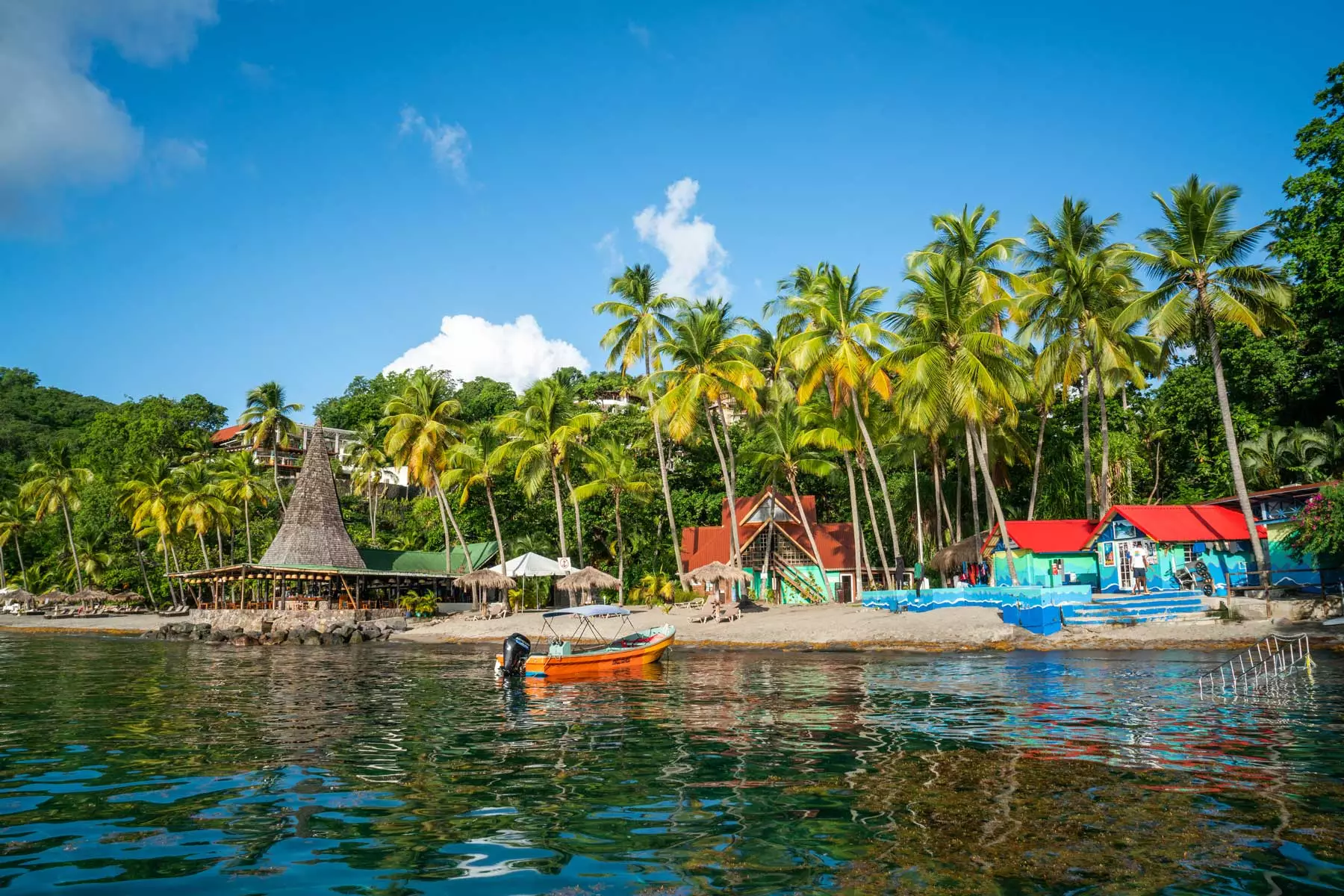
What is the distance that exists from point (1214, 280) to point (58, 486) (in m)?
77.5

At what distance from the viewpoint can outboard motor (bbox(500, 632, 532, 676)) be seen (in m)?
23.0

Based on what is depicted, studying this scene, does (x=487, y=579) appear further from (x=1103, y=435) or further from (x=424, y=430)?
(x=1103, y=435)

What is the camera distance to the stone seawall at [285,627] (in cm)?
4272

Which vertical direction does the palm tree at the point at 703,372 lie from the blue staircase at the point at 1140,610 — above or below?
above

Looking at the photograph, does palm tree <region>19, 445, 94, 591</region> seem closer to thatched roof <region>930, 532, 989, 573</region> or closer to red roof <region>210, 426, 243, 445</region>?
red roof <region>210, 426, 243, 445</region>

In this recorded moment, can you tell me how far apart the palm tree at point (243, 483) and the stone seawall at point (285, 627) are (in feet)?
40.5

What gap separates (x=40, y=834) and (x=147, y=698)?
1304 centimetres

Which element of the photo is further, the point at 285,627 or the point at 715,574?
the point at 285,627

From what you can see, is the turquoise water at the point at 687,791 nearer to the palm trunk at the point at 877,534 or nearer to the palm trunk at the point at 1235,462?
the palm trunk at the point at 1235,462

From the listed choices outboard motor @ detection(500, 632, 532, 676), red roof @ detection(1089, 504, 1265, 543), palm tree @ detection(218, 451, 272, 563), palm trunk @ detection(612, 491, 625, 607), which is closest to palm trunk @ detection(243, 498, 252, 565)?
palm tree @ detection(218, 451, 272, 563)

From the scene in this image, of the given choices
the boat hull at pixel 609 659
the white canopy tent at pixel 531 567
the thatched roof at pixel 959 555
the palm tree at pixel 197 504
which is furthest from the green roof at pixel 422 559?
the boat hull at pixel 609 659

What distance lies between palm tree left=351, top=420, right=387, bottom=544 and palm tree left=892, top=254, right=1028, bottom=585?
43.9m

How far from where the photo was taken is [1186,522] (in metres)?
35.3

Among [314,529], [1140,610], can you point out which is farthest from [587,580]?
[1140,610]
